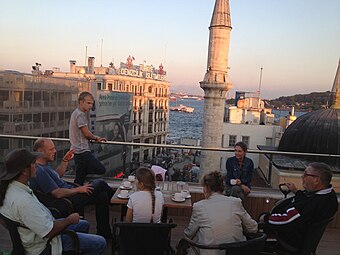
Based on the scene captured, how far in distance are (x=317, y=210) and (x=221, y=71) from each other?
958 inches

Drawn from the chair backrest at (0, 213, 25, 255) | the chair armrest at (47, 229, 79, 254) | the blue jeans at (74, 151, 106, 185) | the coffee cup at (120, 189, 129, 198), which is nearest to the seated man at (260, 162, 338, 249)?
the coffee cup at (120, 189, 129, 198)

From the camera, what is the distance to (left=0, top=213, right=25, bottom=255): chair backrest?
2.63 m

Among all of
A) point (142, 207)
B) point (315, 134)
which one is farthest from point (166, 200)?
point (315, 134)

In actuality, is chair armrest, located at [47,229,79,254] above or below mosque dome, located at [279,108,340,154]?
above

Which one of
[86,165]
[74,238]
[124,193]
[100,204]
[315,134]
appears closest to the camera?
[74,238]


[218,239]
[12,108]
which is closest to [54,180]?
[218,239]

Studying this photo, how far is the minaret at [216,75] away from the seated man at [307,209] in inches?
892

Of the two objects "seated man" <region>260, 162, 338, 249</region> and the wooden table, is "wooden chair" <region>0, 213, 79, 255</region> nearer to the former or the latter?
the wooden table

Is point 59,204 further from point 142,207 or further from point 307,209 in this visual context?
point 307,209

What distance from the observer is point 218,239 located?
2871 millimetres

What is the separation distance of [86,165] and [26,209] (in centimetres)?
242

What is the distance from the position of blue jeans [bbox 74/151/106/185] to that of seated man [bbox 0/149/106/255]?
82.5 inches

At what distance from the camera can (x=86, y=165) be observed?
5.02 m

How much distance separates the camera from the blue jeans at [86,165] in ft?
16.3
